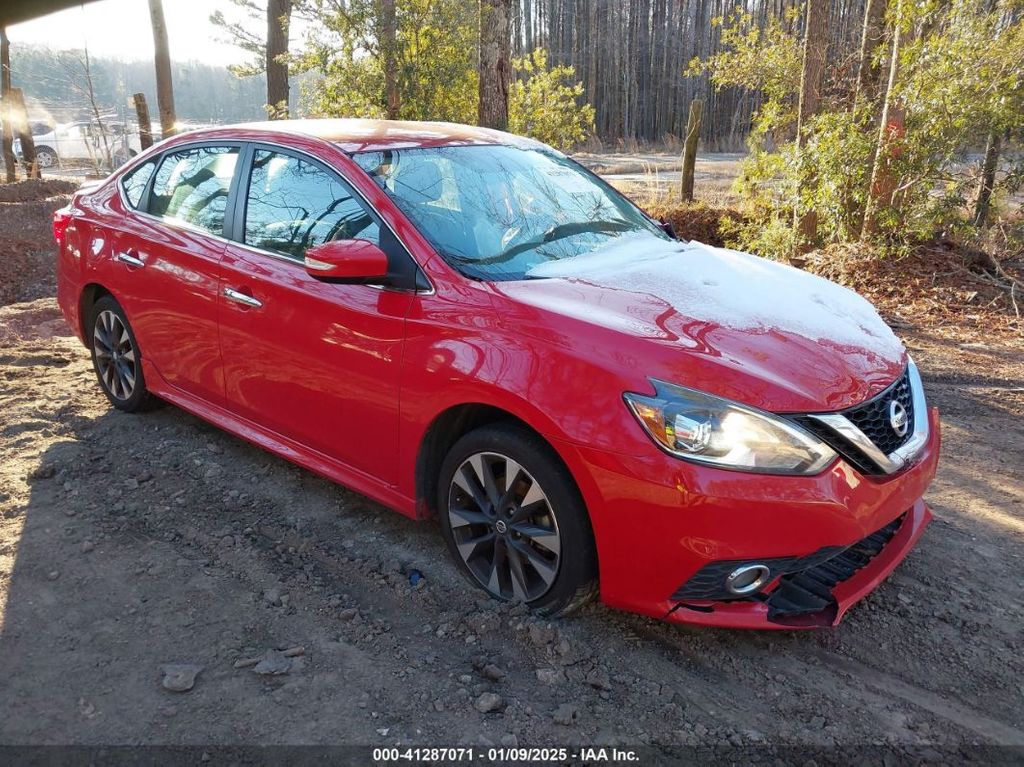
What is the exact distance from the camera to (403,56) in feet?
39.3

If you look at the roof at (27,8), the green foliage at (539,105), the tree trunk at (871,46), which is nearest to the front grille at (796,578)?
the roof at (27,8)

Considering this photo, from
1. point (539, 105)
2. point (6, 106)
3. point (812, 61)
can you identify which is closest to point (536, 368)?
point (812, 61)

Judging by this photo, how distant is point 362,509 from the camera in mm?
3889

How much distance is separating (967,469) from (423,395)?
9.93ft

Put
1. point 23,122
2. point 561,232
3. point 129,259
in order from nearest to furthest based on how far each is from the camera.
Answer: point 561,232 → point 129,259 → point 23,122

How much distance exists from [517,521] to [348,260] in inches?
45.5

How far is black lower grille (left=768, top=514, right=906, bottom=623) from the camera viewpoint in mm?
2648

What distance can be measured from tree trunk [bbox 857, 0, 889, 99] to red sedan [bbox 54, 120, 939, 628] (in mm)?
5963

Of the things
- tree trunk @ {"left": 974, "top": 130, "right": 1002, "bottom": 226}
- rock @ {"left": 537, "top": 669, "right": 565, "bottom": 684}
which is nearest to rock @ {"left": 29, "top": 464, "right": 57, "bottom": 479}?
rock @ {"left": 537, "top": 669, "right": 565, "bottom": 684}

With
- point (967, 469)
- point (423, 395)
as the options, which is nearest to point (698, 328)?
point (423, 395)

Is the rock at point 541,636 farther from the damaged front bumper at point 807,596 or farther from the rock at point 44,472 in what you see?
the rock at point 44,472

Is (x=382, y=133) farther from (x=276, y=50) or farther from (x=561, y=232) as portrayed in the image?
(x=276, y=50)

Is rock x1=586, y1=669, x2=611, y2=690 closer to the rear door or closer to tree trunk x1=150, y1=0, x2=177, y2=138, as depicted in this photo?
the rear door

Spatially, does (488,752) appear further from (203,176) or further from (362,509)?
(203,176)
